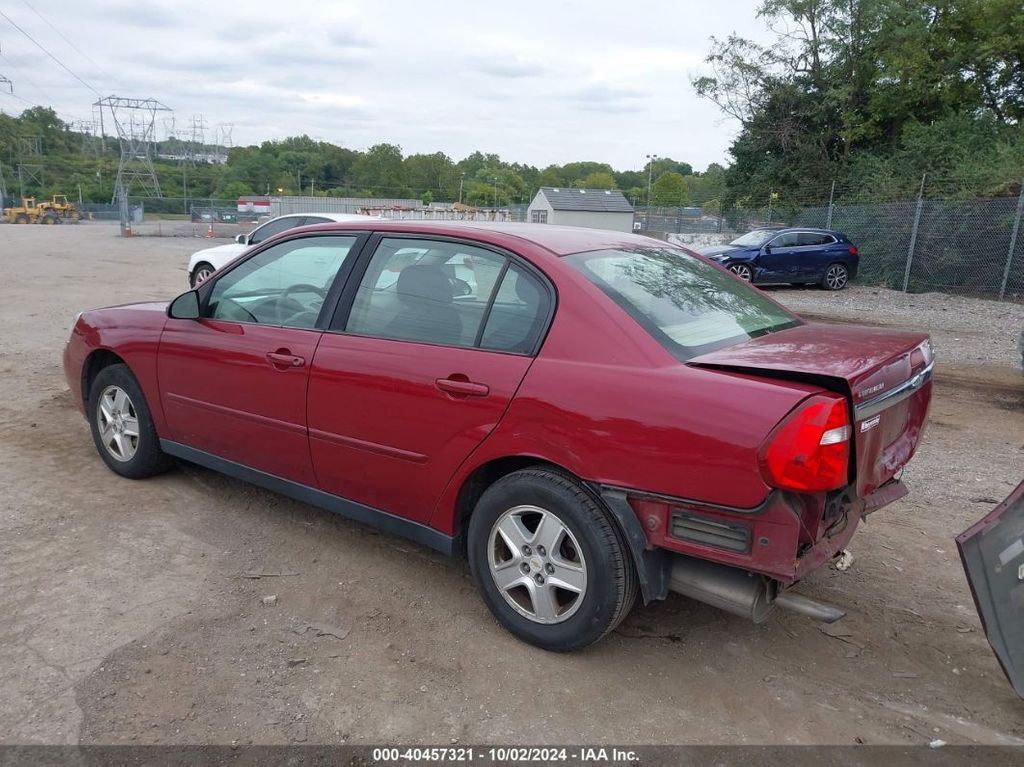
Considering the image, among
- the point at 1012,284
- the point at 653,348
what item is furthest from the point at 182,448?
the point at 1012,284

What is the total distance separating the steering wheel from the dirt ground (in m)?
1.19

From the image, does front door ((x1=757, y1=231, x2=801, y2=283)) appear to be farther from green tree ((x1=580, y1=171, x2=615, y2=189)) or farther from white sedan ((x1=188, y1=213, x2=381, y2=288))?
green tree ((x1=580, y1=171, x2=615, y2=189))

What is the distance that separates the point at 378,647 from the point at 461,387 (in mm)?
1105

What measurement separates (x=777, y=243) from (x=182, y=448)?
1662 cm

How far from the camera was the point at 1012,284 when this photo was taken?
1680cm

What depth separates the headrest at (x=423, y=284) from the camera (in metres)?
3.38

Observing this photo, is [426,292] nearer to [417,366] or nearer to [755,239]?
[417,366]

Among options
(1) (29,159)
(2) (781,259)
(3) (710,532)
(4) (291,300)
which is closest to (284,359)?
(4) (291,300)

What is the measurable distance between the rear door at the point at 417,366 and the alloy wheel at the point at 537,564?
350mm

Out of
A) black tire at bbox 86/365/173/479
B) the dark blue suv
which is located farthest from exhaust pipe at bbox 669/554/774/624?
the dark blue suv

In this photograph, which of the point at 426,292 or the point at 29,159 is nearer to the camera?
the point at 426,292

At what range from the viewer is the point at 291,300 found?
12.7 feet

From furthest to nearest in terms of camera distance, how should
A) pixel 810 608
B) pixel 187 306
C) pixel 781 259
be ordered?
1. pixel 781 259
2. pixel 187 306
3. pixel 810 608

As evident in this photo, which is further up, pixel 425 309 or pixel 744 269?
pixel 425 309
